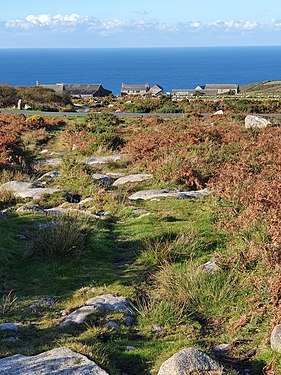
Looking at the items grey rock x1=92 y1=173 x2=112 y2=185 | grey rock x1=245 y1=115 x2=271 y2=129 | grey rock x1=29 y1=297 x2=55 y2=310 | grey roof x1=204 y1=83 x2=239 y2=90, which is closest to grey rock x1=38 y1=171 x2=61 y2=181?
grey rock x1=92 y1=173 x2=112 y2=185

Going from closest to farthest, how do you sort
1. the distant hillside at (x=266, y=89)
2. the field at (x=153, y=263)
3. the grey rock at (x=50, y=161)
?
the field at (x=153, y=263) < the grey rock at (x=50, y=161) < the distant hillside at (x=266, y=89)

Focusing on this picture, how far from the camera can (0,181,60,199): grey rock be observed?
14.9 metres

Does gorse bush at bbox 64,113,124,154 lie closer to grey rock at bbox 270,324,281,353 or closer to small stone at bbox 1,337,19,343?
small stone at bbox 1,337,19,343

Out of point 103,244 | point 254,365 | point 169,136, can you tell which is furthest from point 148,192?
point 254,365

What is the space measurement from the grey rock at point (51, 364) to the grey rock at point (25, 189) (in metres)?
9.09

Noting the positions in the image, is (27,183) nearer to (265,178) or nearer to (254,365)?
(265,178)

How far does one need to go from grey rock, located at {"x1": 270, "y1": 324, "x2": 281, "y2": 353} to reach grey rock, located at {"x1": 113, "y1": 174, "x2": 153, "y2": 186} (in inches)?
415

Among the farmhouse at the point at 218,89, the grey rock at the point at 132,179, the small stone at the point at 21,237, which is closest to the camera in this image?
the small stone at the point at 21,237

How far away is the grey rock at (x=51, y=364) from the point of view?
546cm

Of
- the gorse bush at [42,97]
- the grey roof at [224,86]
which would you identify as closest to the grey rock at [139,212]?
the gorse bush at [42,97]

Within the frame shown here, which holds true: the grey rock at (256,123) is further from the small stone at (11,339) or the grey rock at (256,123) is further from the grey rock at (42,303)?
the small stone at (11,339)

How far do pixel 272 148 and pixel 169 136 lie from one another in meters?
4.88

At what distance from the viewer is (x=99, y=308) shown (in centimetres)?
752

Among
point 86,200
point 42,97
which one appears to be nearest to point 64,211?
point 86,200
